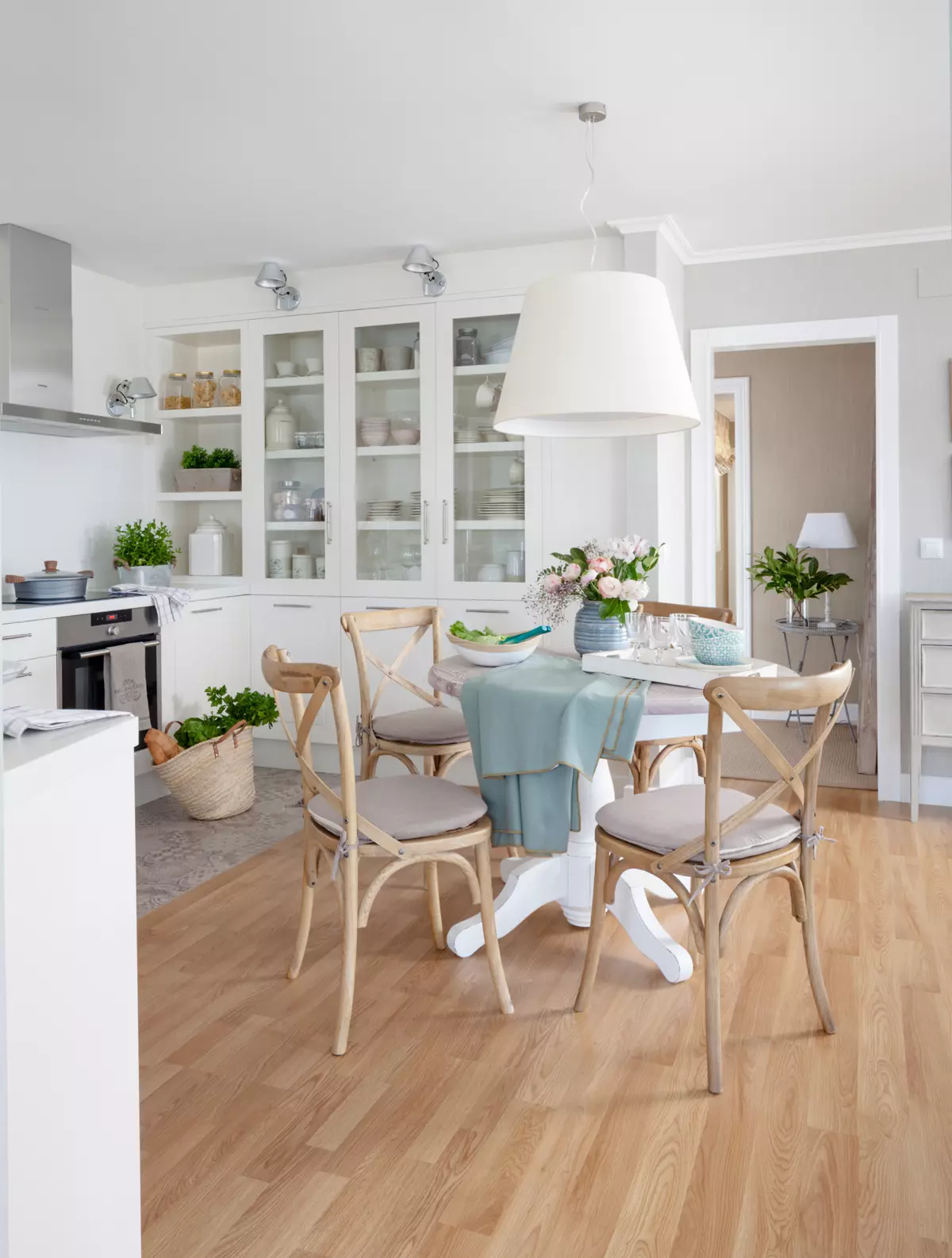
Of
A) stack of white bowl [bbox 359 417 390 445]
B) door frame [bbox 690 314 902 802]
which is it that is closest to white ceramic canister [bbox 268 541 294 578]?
stack of white bowl [bbox 359 417 390 445]

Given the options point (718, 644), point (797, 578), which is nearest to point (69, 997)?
point (718, 644)

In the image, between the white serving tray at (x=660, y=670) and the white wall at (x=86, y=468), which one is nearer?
the white serving tray at (x=660, y=670)

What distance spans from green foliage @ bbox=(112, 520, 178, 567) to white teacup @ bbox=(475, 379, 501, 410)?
165cm

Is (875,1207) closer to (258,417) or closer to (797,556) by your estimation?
(258,417)

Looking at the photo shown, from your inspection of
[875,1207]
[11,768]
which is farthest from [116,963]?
[875,1207]

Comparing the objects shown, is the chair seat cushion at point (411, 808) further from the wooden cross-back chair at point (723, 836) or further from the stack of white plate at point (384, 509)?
the stack of white plate at point (384, 509)

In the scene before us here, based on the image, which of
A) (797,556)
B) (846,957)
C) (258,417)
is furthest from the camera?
(797,556)

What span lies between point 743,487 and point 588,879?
4.06 metres

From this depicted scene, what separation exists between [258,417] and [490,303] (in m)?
1.30

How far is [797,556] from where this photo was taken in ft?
19.8

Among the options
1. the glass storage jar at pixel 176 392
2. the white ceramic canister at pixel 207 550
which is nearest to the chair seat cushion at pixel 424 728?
the white ceramic canister at pixel 207 550

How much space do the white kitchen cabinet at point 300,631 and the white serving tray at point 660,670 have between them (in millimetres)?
2236

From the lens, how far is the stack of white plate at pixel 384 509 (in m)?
4.78

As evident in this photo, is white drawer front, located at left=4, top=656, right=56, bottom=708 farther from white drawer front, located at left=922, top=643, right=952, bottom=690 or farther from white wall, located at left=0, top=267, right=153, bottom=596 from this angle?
white drawer front, located at left=922, top=643, right=952, bottom=690
